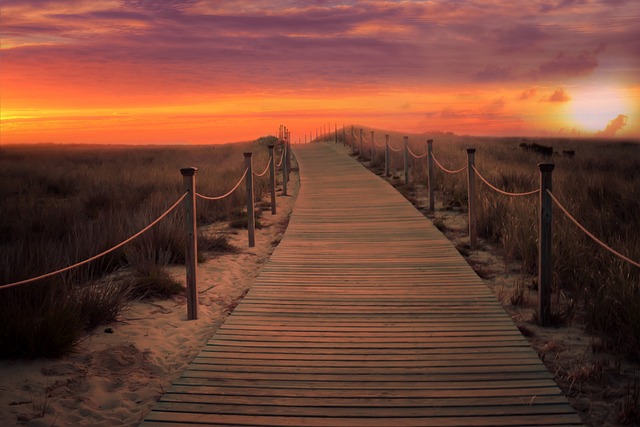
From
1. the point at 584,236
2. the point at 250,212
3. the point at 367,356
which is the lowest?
the point at 367,356

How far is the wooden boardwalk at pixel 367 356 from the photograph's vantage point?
373 cm

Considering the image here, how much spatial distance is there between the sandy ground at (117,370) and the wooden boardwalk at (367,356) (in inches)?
14.0

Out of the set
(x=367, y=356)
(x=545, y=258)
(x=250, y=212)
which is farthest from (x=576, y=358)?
(x=250, y=212)

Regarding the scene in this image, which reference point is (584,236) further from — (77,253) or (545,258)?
(77,253)

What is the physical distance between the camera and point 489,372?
4324 mm

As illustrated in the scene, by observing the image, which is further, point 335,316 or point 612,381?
point 335,316

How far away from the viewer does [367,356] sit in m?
4.68

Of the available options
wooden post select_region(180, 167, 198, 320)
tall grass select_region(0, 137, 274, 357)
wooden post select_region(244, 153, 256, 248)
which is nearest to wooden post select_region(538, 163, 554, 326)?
wooden post select_region(180, 167, 198, 320)

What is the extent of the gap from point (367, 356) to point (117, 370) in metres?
2.10

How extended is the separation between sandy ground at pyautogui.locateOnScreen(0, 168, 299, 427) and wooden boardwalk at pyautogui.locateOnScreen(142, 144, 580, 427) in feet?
1.17

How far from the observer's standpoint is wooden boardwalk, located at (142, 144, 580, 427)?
373cm

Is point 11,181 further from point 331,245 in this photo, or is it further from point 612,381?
point 612,381

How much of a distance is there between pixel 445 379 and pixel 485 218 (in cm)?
600

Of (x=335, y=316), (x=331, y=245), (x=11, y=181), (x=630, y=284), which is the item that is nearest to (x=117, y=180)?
(x=11, y=181)
